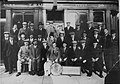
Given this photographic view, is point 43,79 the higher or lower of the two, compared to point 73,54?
lower

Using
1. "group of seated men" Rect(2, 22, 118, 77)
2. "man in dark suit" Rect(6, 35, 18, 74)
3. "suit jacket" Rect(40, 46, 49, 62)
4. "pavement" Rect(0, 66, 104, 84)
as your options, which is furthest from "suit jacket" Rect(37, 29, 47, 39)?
"pavement" Rect(0, 66, 104, 84)

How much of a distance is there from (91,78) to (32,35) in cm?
67

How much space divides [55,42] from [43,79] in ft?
1.15

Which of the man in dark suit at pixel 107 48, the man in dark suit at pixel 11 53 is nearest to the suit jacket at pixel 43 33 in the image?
the man in dark suit at pixel 11 53

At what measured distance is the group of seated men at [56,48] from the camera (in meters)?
1.90

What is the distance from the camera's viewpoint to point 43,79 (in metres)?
1.88

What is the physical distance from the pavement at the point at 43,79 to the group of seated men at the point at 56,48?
39mm

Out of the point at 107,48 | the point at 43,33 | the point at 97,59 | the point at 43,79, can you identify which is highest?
the point at 43,33

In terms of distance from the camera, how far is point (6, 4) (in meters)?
1.90

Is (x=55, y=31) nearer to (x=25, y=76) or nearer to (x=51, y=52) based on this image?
(x=51, y=52)

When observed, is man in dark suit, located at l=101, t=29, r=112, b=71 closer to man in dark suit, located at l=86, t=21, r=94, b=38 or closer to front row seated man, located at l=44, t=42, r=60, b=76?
man in dark suit, located at l=86, t=21, r=94, b=38

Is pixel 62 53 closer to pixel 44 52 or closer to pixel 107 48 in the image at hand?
pixel 44 52

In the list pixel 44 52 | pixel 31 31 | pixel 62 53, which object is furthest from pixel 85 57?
pixel 31 31

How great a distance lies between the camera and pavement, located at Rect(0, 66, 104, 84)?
6.15 ft
